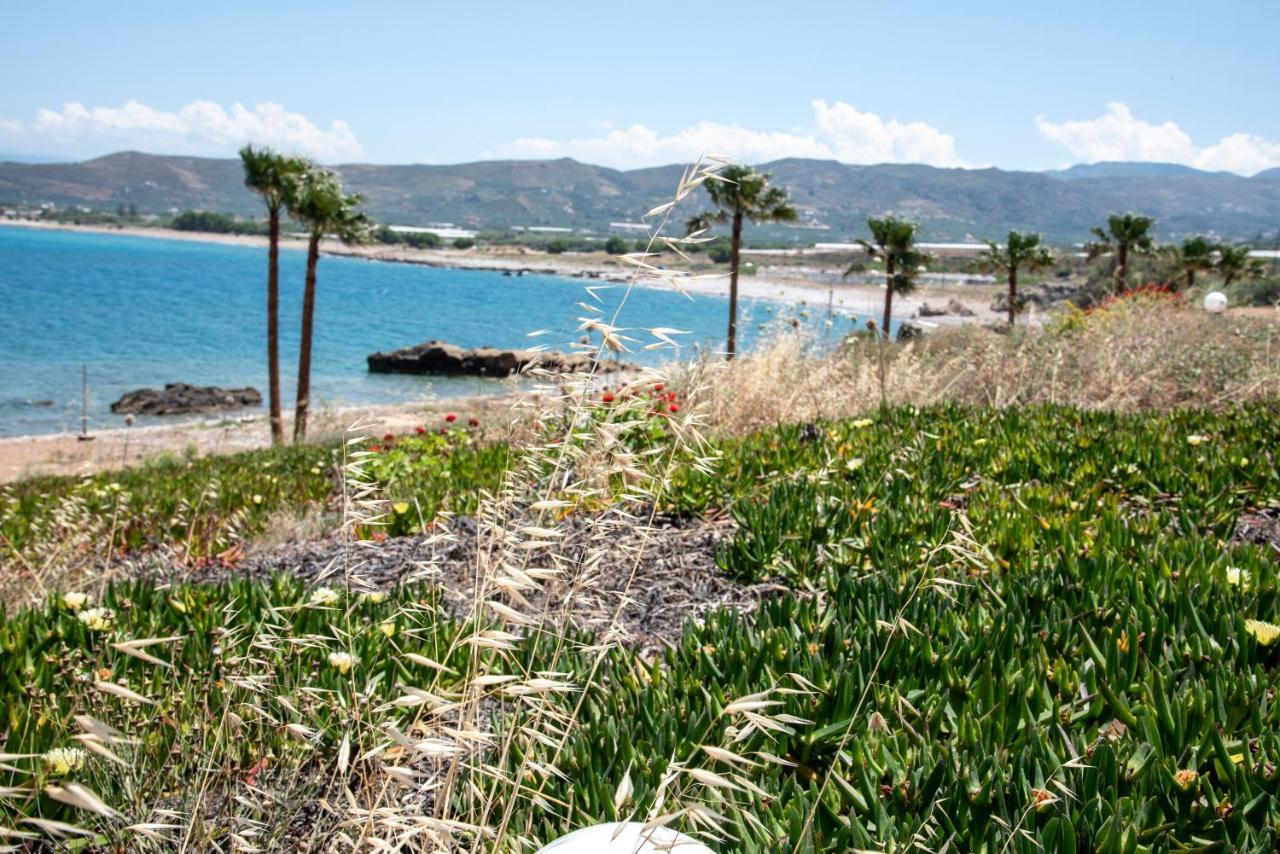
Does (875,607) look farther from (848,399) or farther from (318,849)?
(848,399)

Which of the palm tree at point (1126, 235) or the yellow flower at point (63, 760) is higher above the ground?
the palm tree at point (1126, 235)

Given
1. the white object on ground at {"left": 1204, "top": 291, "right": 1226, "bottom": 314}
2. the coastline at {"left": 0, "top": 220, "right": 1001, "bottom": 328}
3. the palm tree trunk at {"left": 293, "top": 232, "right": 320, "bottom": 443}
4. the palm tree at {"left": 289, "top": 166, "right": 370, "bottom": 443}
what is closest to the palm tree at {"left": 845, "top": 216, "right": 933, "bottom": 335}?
the coastline at {"left": 0, "top": 220, "right": 1001, "bottom": 328}

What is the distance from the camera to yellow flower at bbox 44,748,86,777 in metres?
2.12

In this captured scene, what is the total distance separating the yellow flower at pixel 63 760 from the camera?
212 cm

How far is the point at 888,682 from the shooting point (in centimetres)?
243

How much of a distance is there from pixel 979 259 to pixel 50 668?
43417 millimetres

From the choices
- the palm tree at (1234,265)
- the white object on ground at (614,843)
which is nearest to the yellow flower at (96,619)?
the white object on ground at (614,843)

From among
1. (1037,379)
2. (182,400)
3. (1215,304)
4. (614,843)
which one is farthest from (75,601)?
(182,400)

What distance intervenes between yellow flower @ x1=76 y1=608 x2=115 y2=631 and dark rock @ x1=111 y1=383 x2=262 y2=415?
30.0m

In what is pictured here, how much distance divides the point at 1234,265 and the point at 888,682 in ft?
159

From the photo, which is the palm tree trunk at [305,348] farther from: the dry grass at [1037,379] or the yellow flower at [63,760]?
the yellow flower at [63,760]

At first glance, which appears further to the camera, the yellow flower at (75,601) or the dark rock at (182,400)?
the dark rock at (182,400)

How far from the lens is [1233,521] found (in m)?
4.04

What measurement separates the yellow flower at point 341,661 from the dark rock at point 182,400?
1219 inches
